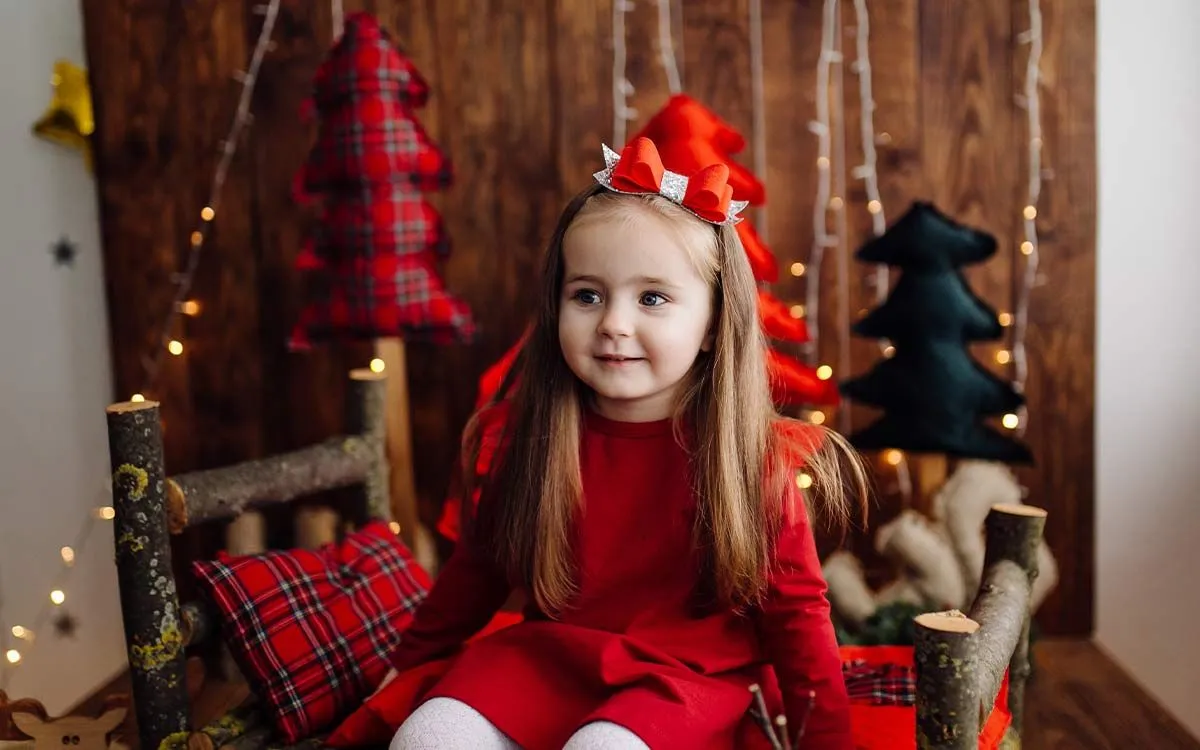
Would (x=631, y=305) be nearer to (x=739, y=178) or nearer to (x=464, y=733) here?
(x=464, y=733)

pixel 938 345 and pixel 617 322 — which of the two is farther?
pixel 938 345

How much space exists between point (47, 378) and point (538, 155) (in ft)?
3.82

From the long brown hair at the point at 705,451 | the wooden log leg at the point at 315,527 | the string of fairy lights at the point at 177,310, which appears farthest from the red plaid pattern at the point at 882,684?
the string of fairy lights at the point at 177,310

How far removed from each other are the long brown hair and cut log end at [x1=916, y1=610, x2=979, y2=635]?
22 centimetres

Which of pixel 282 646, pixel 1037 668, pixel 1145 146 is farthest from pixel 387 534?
pixel 1145 146

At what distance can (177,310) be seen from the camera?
2342 mm

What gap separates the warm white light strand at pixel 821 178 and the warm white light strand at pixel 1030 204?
397 millimetres

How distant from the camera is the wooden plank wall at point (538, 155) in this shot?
222cm

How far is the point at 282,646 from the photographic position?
1.50m

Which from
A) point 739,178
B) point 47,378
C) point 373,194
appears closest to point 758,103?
point 739,178

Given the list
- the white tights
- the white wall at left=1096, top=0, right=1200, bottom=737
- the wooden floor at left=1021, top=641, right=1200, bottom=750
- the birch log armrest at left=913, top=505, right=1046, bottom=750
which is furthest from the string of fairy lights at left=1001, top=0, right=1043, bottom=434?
the white tights

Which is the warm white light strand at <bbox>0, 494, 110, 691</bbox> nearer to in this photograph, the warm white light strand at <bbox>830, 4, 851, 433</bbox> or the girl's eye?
the girl's eye

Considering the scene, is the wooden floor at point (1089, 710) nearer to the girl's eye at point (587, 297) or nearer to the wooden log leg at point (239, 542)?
the girl's eye at point (587, 297)

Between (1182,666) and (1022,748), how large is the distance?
56 centimetres
